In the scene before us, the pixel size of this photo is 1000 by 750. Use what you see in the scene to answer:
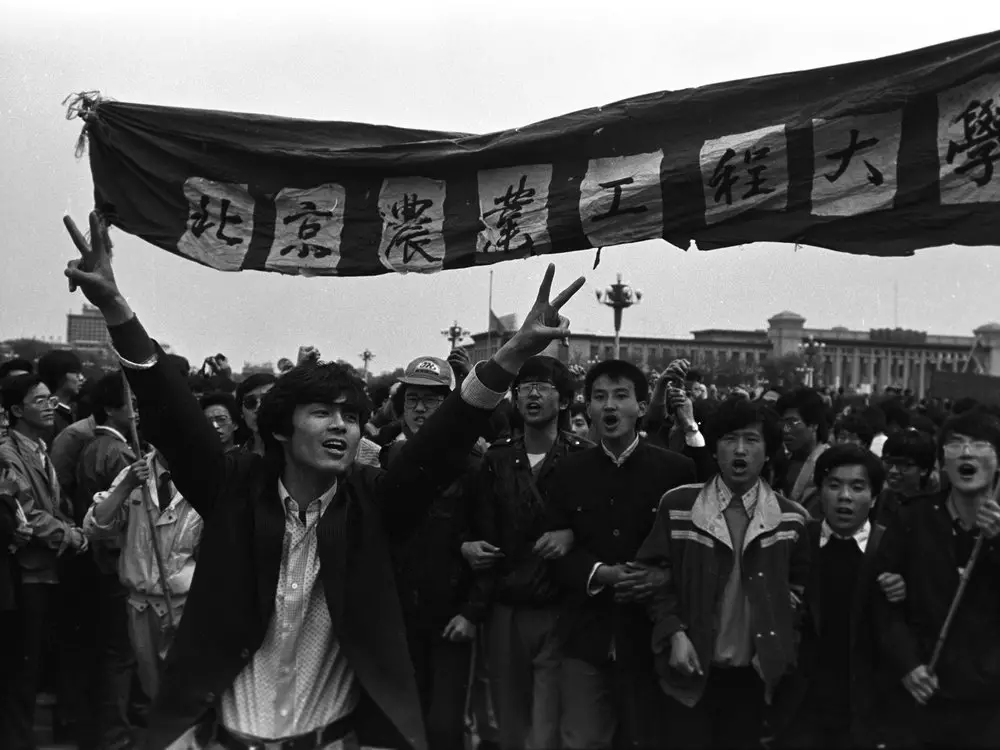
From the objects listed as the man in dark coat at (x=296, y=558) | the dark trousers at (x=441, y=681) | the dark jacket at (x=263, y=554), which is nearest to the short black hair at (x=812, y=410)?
the dark trousers at (x=441, y=681)

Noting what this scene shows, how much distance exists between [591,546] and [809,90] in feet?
7.15

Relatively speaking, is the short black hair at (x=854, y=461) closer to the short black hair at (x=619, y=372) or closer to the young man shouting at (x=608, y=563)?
the young man shouting at (x=608, y=563)

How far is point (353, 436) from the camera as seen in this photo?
10.3 ft

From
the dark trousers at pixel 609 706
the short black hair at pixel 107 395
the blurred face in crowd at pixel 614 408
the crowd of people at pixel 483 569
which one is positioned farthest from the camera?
the short black hair at pixel 107 395

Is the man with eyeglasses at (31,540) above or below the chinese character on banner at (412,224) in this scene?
below

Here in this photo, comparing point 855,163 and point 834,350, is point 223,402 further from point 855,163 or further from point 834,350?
point 834,350

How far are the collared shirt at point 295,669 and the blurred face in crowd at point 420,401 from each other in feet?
8.33

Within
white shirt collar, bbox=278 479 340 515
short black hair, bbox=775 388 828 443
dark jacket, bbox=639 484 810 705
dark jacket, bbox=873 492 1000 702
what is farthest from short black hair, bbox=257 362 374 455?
short black hair, bbox=775 388 828 443

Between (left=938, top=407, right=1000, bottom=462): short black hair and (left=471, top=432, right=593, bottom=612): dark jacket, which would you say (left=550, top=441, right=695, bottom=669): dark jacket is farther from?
(left=938, top=407, right=1000, bottom=462): short black hair

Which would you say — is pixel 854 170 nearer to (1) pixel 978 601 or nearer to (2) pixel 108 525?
(1) pixel 978 601

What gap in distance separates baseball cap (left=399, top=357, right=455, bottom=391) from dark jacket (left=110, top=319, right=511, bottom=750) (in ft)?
7.95

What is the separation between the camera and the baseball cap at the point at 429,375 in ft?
18.4

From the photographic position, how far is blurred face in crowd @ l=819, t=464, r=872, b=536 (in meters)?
4.97

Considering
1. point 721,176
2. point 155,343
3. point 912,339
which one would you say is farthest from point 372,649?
point 912,339
